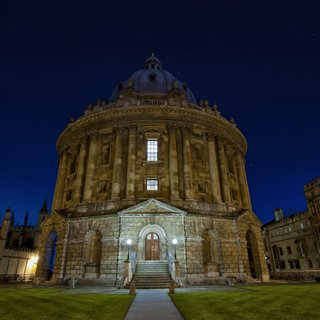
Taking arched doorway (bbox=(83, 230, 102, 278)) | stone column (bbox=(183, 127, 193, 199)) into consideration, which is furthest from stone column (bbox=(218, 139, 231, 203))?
arched doorway (bbox=(83, 230, 102, 278))

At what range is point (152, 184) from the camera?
3125 cm

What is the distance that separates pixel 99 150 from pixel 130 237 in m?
13.6

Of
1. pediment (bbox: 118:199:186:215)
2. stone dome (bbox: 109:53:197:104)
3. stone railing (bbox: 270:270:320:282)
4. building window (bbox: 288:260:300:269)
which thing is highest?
stone dome (bbox: 109:53:197:104)

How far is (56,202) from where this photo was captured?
3566 centimetres

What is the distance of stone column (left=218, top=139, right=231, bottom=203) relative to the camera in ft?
109

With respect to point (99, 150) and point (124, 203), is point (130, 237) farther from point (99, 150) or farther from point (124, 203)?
point (99, 150)

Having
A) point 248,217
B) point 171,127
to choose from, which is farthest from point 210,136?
point 248,217

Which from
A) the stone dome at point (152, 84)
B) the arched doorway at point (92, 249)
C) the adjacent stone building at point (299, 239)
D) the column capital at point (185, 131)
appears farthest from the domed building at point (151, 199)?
the adjacent stone building at point (299, 239)

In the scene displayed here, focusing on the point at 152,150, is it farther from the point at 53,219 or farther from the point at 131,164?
the point at 53,219

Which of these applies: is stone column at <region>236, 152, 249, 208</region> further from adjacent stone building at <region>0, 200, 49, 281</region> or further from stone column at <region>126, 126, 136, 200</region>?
adjacent stone building at <region>0, 200, 49, 281</region>

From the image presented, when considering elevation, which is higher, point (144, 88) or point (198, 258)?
point (144, 88)

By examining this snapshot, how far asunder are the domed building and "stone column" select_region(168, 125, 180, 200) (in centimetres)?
12

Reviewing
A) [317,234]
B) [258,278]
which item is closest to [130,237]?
[258,278]

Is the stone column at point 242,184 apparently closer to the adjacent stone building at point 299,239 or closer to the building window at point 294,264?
the adjacent stone building at point 299,239
